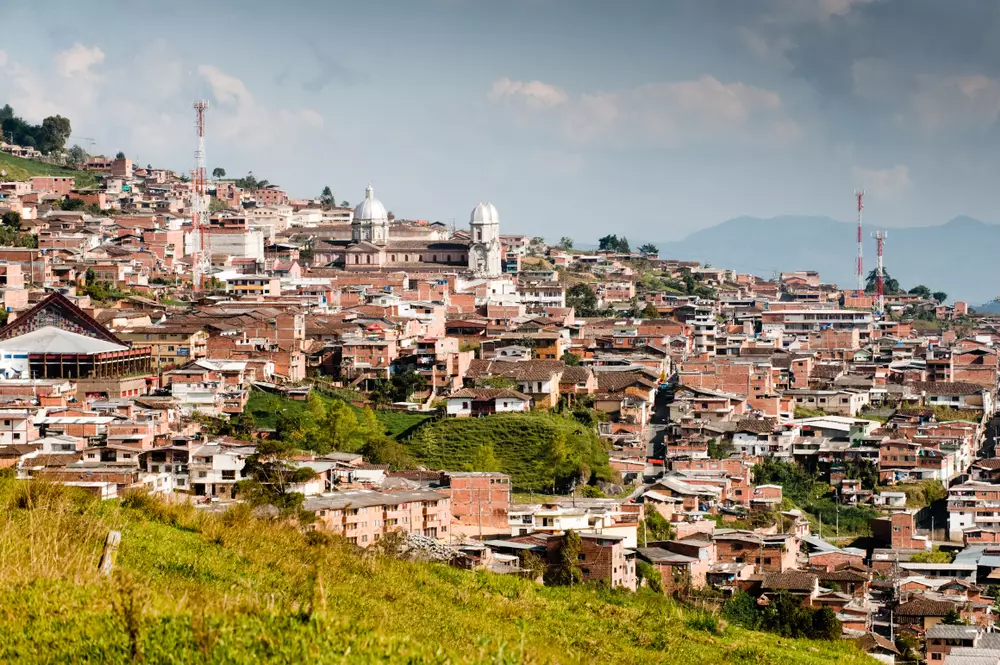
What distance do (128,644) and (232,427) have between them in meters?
20.8

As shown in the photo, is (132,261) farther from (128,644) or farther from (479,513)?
(128,644)

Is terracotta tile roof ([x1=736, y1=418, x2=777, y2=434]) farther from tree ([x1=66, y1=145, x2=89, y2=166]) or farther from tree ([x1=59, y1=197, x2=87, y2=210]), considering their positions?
tree ([x1=66, y1=145, x2=89, y2=166])

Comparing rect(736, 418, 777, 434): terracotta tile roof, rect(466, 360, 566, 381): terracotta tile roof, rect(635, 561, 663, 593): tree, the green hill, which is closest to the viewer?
rect(635, 561, 663, 593): tree

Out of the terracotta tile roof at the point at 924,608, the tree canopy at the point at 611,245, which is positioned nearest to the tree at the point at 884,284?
the tree canopy at the point at 611,245

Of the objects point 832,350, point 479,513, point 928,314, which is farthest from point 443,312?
point 928,314

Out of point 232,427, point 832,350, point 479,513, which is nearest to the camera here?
point 479,513

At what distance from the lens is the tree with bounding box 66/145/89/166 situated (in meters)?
62.6

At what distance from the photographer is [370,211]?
55.5 m

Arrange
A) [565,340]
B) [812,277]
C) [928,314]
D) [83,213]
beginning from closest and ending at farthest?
1. [565,340]
2. [83,213]
3. [928,314]
4. [812,277]

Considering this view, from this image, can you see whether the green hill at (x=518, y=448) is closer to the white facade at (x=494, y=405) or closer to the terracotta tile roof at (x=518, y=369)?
the white facade at (x=494, y=405)

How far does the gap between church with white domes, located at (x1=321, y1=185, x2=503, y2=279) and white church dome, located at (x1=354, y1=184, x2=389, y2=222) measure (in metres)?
0.12

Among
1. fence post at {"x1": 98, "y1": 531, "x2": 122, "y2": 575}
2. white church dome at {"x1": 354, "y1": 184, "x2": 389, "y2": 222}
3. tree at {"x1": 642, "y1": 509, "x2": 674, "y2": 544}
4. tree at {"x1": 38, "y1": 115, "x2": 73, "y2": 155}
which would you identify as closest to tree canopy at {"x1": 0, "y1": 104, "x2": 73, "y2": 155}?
tree at {"x1": 38, "y1": 115, "x2": 73, "y2": 155}

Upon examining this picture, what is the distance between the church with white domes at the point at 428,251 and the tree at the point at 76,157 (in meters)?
13.3

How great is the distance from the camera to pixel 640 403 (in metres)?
32.5
